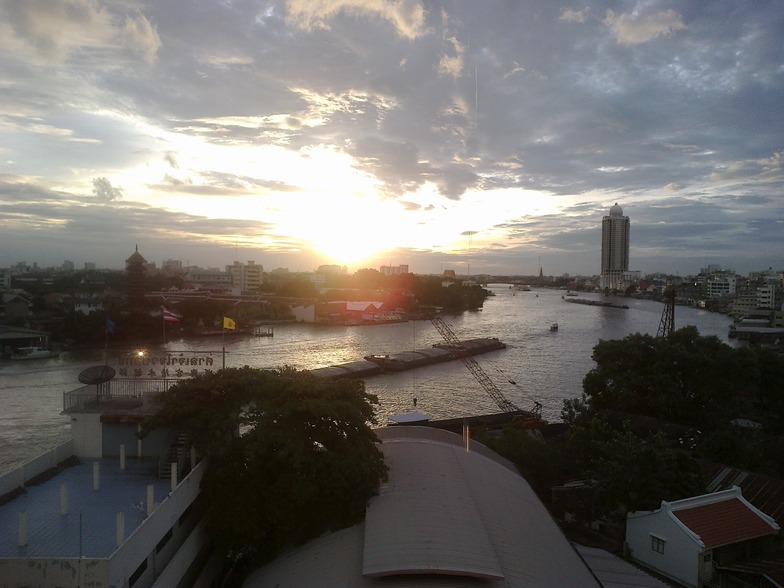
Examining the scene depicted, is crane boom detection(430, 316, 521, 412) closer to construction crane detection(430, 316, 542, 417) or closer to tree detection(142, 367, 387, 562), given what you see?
construction crane detection(430, 316, 542, 417)

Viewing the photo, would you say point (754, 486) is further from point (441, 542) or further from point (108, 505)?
point (108, 505)

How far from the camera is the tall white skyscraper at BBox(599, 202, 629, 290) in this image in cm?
6022

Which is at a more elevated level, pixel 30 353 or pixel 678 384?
pixel 678 384

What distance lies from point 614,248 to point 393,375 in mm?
54724

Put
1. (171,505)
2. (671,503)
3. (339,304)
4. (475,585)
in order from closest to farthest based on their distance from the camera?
1. (475,585)
2. (171,505)
3. (671,503)
4. (339,304)

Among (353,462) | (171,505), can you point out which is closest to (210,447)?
(171,505)

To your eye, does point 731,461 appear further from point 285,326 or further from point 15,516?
point 285,326

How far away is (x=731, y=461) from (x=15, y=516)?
560 centimetres

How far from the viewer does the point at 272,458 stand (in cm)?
327

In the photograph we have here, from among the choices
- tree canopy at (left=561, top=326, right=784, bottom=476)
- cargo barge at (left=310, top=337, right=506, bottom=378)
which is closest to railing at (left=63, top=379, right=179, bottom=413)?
tree canopy at (left=561, top=326, right=784, bottom=476)

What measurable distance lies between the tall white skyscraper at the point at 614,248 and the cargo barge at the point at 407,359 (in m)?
47.7

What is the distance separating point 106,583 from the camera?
6.99 ft

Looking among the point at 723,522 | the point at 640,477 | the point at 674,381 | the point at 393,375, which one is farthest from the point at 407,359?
the point at 723,522

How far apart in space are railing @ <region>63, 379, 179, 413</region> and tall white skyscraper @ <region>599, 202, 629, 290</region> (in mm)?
60975
